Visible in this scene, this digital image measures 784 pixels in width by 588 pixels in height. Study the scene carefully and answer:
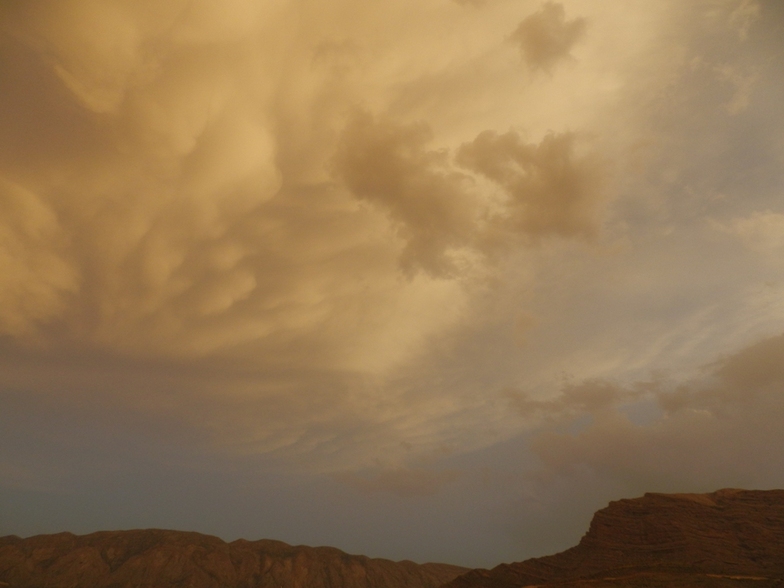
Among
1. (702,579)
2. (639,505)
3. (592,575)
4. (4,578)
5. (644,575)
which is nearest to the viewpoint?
(702,579)

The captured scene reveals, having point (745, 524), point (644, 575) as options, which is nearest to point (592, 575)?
point (644, 575)

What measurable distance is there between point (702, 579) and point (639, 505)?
154 feet

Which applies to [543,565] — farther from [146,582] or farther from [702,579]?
[146,582]

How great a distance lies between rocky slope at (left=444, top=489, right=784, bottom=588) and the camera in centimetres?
8231

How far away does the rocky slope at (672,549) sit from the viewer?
82.3 meters

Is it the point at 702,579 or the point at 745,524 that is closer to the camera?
the point at 702,579

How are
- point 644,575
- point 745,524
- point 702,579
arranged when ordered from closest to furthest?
1. point 702,579
2. point 644,575
3. point 745,524

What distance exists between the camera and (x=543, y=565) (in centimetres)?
12256

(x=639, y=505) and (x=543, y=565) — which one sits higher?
(x=639, y=505)

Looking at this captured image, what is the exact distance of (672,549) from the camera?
328 ft

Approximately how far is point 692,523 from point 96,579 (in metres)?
209

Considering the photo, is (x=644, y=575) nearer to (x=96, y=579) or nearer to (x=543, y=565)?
(x=543, y=565)

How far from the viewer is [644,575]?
8175 cm

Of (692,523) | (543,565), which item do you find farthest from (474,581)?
(692,523)
